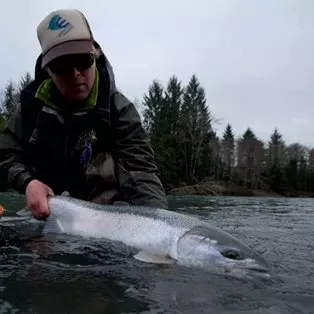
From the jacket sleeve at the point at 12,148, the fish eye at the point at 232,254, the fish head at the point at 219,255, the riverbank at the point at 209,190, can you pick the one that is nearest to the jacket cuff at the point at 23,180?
the jacket sleeve at the point at 12,148

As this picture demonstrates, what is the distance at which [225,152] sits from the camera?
6700 centimetres

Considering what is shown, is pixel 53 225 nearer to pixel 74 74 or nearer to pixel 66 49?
pixel 74 74

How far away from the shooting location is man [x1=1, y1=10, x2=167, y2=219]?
413cm

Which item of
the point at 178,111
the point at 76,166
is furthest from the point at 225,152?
the point at 76,166

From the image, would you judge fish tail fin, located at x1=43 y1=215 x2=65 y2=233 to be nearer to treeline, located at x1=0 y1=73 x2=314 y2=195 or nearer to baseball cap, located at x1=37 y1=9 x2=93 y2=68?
baseball cap, located at x1=37 y1=9 x2=93 y2=68

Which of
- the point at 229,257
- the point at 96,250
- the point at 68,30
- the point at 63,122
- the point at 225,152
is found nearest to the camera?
the point at 229,257

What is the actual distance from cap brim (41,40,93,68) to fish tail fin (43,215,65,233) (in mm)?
1345

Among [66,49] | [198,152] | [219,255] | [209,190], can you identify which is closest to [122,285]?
[219,255]

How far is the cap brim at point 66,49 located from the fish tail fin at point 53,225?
1.34m

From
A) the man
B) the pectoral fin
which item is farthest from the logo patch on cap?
the pectoral fin

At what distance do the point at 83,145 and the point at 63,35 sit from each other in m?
1.10

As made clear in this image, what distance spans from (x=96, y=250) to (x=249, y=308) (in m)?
1.50

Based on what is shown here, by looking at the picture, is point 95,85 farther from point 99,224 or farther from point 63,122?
point 99,224

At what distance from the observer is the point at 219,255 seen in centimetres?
293
